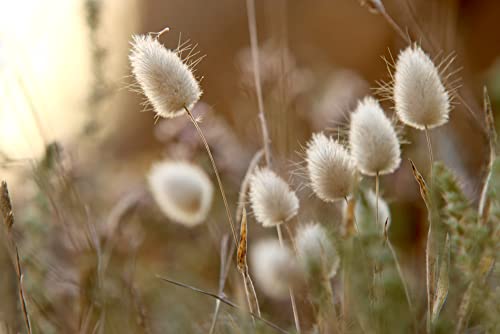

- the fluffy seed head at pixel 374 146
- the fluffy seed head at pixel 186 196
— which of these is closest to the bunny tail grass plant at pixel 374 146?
the fluffy seed head at pixel 374 146

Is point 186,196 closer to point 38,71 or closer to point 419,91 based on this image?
point 419,91

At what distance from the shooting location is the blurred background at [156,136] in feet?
1.82

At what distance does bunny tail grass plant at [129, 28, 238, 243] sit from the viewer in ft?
1.24

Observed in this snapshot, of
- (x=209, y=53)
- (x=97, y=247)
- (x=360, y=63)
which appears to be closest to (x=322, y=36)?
(x=360, y=63)

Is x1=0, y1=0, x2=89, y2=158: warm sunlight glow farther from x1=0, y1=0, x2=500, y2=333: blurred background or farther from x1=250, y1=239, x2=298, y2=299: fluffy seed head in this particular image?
x1=250, y1=239, x2=298, y2=299: fluffy seed head

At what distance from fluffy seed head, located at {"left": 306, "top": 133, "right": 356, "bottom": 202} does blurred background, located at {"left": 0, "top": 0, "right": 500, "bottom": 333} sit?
1.6 inches

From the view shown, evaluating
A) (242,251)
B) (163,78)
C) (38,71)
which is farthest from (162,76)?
(38,71)

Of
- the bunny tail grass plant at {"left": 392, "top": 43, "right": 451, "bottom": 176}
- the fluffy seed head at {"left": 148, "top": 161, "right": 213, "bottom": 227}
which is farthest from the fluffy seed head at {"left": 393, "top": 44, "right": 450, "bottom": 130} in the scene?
the fluffy seed head at {"left": 148, "top": 161, "right": 213, "bottom": 227}

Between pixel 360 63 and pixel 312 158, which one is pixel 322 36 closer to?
pixel 360 63

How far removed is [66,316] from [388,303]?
458 millimetres

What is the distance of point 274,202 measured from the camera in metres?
0.37

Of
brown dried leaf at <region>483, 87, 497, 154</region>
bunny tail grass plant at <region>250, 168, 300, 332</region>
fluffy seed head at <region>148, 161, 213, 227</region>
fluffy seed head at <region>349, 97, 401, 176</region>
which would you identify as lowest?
fluffy seed head at <region>148, 161, 213, 227</region>

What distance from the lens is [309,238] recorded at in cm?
37

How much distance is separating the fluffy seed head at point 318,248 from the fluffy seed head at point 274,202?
0.02 metres
